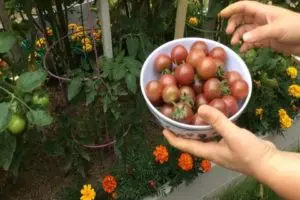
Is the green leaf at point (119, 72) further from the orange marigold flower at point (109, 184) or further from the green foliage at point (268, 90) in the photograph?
the green foliage at point (268, 90)

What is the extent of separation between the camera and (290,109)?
1838 millimetres

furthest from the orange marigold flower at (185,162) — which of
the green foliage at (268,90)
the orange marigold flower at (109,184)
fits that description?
the green foliage at (268,90)

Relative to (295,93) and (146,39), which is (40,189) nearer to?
(146,39)

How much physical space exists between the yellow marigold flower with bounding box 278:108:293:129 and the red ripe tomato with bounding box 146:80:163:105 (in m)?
0.90

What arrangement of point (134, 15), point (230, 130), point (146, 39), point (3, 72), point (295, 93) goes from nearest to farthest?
point (230, 130)
point (3, 72)
point (146, 39)
point (134, 15)
point (295, 93)

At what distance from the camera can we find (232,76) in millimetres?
1047

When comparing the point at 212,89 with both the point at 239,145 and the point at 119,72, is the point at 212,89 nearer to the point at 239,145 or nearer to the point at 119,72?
the point at 239,145

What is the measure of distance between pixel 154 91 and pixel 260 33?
318 millimetres

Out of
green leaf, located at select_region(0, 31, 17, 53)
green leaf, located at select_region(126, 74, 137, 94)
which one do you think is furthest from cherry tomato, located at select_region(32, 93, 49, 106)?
green leaf, located at select_region(126, 74, 137, 94)

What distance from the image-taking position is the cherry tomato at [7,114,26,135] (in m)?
0.99

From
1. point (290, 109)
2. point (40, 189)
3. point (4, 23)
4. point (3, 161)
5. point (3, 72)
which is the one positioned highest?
point (4, 23)

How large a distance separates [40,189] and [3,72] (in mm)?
547

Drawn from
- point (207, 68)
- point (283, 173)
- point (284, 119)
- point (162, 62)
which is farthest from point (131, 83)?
point (284, 119)

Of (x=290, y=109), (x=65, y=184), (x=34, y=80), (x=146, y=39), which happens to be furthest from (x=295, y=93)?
(x=34, y=80)
